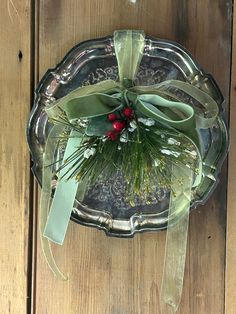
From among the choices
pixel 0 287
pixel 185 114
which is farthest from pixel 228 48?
pixel 0 287

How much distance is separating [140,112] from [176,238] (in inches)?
8.5

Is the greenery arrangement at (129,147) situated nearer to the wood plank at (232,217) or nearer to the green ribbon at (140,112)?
the green ribbon at (140,112)

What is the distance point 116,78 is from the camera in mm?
820

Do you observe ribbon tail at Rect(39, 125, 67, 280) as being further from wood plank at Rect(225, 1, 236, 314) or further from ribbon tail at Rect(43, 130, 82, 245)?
wood plank at Rect(225, 1, 236, 314)

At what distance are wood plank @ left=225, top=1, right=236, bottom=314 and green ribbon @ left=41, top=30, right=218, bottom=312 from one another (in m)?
0.07

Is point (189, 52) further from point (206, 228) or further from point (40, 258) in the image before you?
point (40, 258)

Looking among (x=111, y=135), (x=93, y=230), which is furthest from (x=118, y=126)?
(x=93, y=230)

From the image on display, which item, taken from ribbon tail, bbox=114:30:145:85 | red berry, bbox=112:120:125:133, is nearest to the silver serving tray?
ribbon tail, bbox=114:30:145:85

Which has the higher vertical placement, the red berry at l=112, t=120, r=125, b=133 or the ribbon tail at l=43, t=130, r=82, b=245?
the red berry at l=112, t=120, r=125, b=133

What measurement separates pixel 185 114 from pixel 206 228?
0.22m

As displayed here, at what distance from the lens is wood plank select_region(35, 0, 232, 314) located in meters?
0.83

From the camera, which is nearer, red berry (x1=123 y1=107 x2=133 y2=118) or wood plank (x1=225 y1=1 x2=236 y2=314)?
red berry (x1=123 y1=107 x2=133 y2=118)

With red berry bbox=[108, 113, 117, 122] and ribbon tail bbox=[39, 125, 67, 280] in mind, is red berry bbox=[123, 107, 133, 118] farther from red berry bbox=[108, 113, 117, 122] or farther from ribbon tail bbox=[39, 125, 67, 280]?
ribbon tail bbox=[39, 125, 67, 280]

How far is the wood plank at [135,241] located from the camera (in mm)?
833
